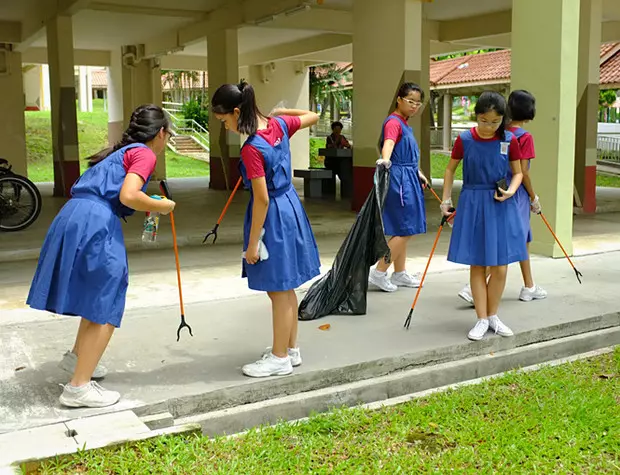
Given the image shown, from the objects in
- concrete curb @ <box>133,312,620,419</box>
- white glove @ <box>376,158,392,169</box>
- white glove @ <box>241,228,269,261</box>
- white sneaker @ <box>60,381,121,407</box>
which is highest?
white glove @ <box>376,158,392,169</box>

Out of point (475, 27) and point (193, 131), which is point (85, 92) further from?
point (475, 27)

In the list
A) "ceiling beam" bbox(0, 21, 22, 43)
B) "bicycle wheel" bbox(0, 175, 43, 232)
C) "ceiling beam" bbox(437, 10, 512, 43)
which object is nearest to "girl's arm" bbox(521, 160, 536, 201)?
→ "bicycle wheel" bbox(0, 175, 43, 232)

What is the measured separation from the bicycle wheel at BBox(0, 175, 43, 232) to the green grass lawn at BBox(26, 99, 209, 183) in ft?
41.1

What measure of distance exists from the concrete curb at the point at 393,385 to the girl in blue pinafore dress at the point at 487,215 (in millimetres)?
190

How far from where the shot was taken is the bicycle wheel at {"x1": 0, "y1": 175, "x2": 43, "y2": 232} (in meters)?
8.58

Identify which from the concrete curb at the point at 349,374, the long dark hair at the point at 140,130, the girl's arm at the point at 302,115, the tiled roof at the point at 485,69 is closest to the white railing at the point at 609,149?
the tiled roof at the point at 485,69

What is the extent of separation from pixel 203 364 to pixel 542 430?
175 centimetres

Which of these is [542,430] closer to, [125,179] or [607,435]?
Answer: [607,435]

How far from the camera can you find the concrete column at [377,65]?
30.8 feet

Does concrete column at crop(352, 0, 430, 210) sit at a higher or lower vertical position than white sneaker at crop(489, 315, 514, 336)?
higher

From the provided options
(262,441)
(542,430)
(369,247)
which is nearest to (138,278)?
(369,247)

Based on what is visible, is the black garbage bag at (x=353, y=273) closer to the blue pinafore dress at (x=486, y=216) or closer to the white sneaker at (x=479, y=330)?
the blue pinafore dress at (x=486, y=216)

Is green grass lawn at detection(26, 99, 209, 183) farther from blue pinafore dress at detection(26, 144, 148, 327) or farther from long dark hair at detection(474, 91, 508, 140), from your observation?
blue pinafore dress at detection(26, 144, 148, 327)

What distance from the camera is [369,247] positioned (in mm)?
4871
